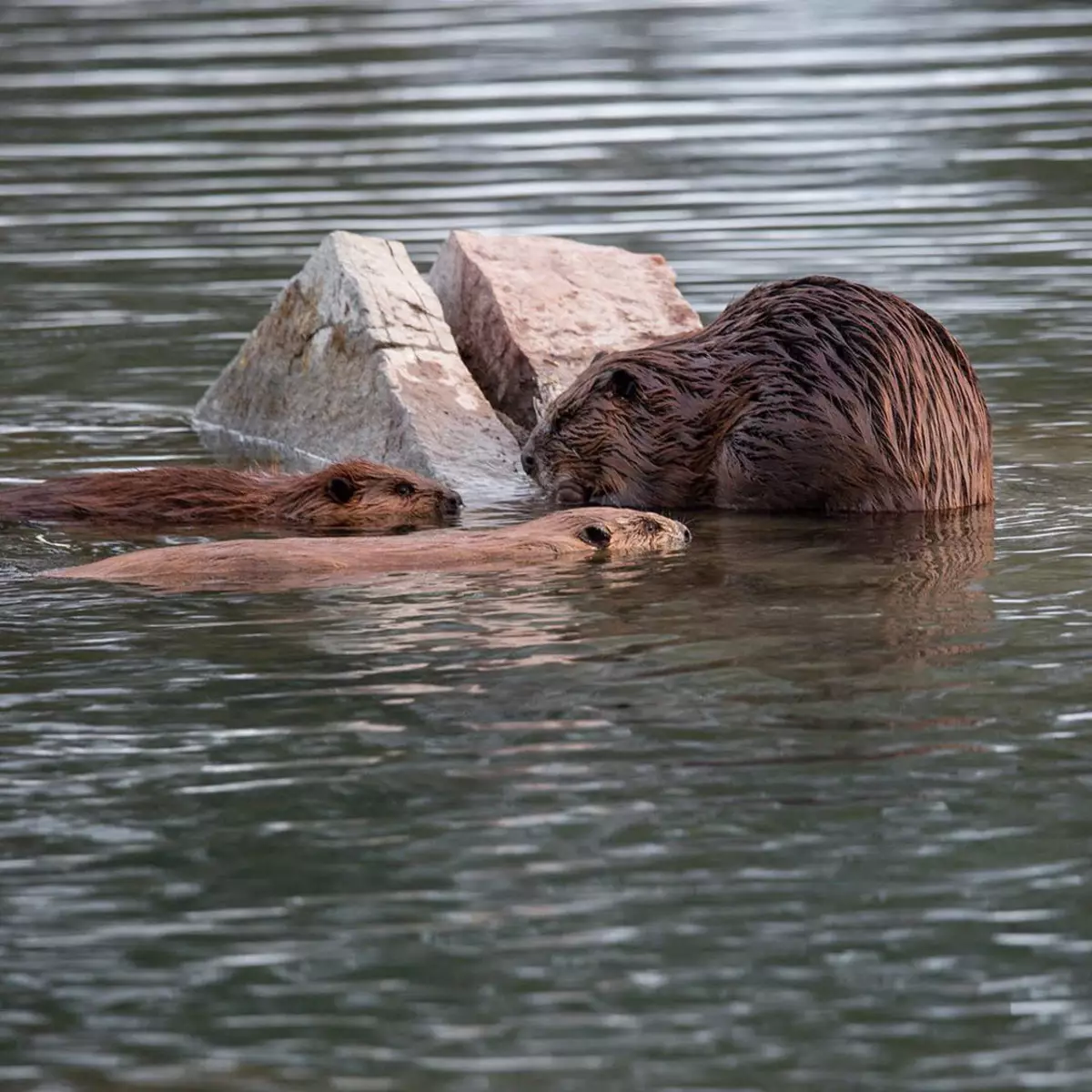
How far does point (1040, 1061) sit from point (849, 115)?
14.4 metres

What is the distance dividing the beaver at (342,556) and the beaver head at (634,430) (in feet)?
3.25

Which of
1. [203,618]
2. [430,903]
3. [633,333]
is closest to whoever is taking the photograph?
[430,903]

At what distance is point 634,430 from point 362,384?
152cm

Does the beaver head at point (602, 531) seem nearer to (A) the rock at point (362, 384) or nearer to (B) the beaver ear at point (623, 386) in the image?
(B) the beaver ear at point (623, 386)

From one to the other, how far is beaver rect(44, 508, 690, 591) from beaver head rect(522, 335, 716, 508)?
99cm

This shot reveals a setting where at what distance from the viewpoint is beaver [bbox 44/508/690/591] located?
6.38 meters

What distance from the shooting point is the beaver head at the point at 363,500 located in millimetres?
7746

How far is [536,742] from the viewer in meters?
4.77

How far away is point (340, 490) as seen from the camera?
7754 millimetres

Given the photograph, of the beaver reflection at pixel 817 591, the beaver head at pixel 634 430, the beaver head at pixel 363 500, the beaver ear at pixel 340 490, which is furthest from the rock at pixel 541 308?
the beaver reflection at pixel 817 591

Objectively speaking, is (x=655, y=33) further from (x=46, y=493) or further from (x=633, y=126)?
(x=46, y=493)

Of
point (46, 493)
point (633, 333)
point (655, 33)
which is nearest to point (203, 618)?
point (46, 493)

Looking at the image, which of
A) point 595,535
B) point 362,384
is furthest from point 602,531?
point 362,384

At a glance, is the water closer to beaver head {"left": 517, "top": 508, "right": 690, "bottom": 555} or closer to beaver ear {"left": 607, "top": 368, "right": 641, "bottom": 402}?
beaver head {"left": 517, "top": 508, "right": 690, "bottom": 555}
